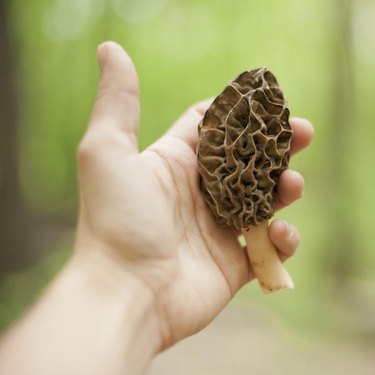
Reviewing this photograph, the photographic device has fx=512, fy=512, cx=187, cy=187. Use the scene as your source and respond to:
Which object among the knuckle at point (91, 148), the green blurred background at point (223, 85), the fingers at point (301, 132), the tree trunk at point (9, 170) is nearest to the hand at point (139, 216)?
the knuckle at point (91, 148)

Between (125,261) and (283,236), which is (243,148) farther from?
(125,261)

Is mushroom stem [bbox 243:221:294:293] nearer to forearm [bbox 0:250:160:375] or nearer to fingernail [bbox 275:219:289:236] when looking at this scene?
fingernail [bbox 275:219:289:236]

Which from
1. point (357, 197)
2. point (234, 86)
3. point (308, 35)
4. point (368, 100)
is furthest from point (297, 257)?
point (234, 86)

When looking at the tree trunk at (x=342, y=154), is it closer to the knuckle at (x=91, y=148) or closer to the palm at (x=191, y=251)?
the palm at (x=191, y=251)

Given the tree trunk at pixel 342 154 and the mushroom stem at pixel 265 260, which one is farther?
the tree trunk at pixel 342 154

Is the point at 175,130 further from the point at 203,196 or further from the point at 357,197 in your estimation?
the point at 357,197

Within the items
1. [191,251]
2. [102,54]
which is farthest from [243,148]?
[102,54]

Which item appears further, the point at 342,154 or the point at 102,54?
the point at 342,154
